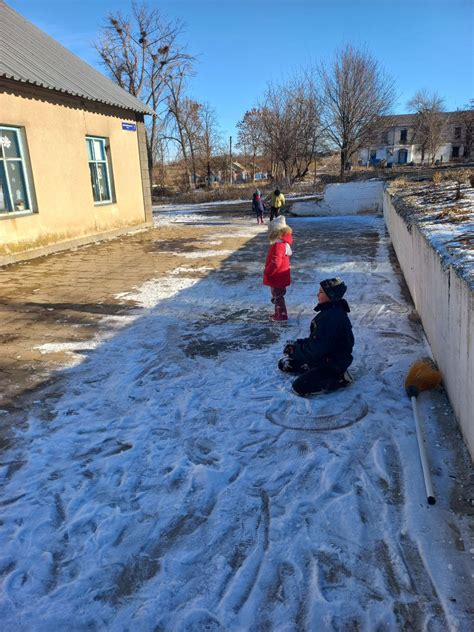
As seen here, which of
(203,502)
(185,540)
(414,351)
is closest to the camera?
(185,540)

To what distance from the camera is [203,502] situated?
2.83 m

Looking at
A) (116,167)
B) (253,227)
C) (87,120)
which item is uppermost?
(87,120)

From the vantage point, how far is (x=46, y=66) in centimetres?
1256

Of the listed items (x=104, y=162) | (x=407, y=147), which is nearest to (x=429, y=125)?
(x=407, y=147)

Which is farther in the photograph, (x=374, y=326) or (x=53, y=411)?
(x=374, y=326)

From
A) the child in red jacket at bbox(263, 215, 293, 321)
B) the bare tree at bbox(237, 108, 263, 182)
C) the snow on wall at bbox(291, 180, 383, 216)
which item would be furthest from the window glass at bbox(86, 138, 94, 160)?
the bare tree at bbox(237, 108, 263, 182)

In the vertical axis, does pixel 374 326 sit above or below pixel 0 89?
below

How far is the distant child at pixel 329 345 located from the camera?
13.2 ft

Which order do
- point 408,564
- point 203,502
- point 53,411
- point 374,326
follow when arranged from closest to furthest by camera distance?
point 408,564, point 203,502, point 53,411, point 374,326

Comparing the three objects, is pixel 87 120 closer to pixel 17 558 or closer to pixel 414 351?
pixel 414 351

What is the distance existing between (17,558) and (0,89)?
10741 millimetres

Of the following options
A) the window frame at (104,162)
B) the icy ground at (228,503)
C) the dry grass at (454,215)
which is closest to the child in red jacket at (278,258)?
the icy ground at (228,503)

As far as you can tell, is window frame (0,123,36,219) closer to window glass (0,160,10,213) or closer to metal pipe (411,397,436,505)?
window glass (0,160,10,213)

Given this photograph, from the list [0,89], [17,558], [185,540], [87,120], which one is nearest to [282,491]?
[185,540]
